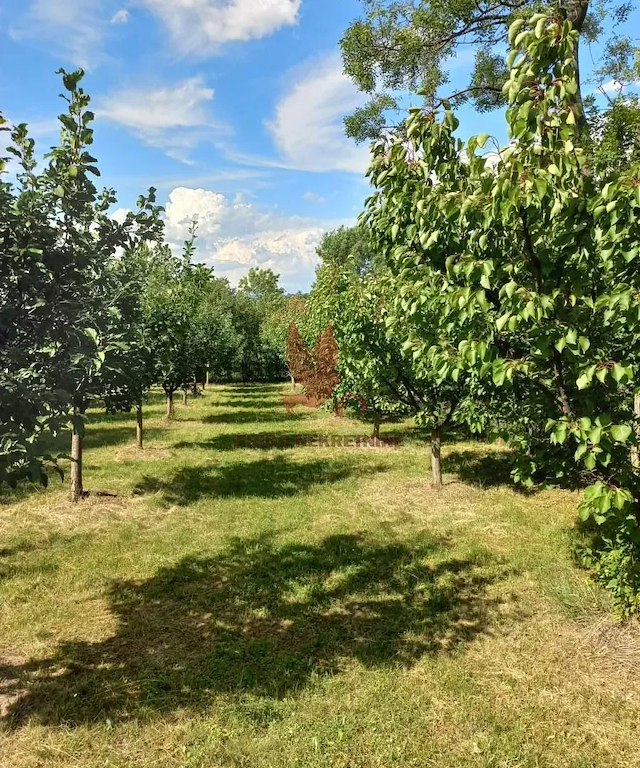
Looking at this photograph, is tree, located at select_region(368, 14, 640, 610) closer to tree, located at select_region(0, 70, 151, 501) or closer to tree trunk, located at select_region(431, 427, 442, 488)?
tree, located at select_region(0, 70, 151, 501)

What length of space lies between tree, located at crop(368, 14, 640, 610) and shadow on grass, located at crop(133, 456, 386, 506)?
744 centimetres

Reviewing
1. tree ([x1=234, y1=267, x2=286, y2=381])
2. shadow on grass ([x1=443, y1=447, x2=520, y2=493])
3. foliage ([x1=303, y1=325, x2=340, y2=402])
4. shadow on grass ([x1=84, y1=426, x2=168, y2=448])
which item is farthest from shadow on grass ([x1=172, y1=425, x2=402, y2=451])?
tree ([x1=234, y1=267, x2=286, y2=381])

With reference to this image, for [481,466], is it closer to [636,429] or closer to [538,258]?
[636,429]

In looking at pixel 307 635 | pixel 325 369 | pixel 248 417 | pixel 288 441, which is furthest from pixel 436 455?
pixel 248 417

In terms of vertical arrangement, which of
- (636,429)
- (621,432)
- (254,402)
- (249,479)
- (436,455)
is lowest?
(249,479)

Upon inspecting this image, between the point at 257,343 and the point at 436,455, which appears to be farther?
the point at 257,343

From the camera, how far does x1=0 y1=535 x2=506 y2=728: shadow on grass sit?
4.79 meters

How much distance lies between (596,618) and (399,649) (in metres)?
2.28

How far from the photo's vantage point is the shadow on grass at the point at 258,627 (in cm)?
479

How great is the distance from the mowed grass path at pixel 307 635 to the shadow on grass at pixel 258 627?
25 mm

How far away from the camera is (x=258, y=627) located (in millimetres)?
5930

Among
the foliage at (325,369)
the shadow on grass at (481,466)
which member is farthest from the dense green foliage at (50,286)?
the foliage at (325,369)

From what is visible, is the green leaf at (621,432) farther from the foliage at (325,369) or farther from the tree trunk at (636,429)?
the foliage at (325,369)

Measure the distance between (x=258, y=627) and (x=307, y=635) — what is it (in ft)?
1.95
